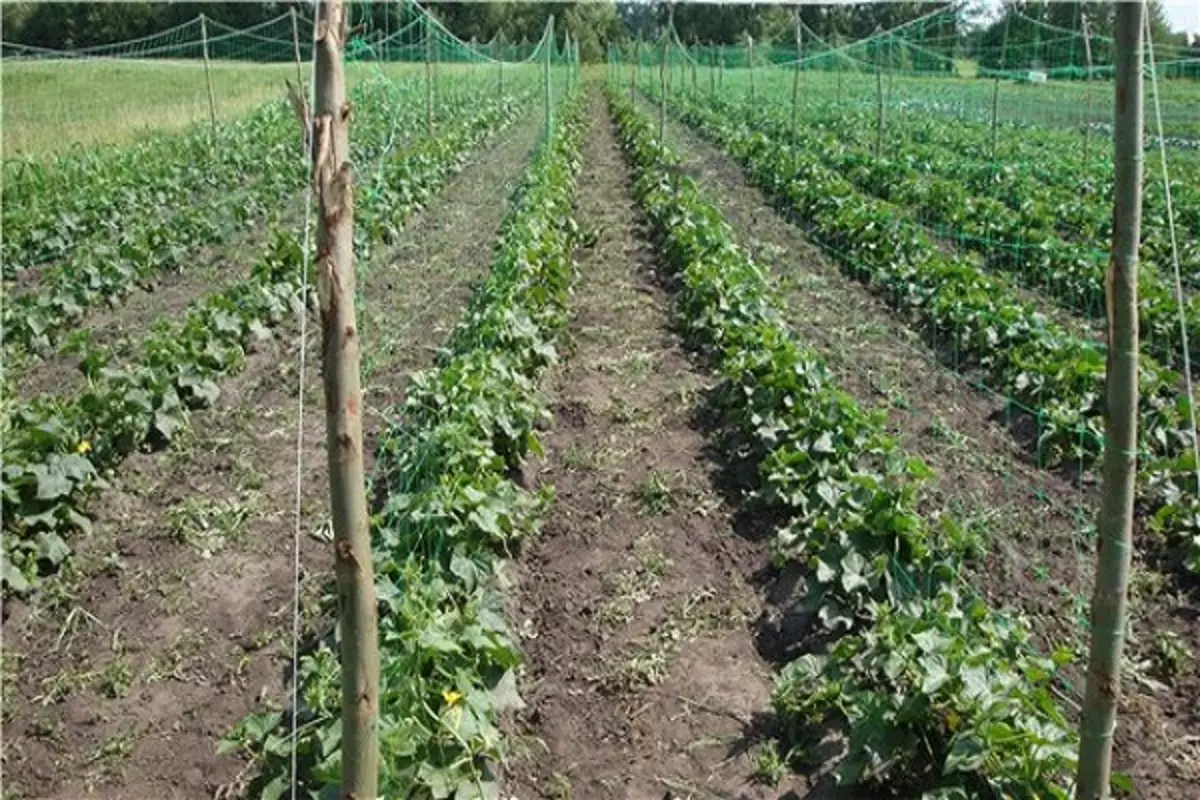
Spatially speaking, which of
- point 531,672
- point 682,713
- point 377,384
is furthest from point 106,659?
point 377,384

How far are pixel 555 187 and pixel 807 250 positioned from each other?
125 inches

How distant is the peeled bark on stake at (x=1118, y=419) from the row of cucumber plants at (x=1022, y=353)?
9.79 ft

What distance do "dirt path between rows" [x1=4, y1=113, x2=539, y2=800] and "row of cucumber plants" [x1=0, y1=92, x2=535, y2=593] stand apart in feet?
0.51

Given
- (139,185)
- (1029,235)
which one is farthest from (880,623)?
(139,185)

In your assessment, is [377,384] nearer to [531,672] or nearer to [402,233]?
[531,672]

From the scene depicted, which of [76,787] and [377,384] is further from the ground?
[377,384]

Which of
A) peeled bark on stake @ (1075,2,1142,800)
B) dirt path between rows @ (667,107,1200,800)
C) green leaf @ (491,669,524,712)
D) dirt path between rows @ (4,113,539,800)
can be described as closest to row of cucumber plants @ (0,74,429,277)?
dirt path between rows @ (4,113,539,800)

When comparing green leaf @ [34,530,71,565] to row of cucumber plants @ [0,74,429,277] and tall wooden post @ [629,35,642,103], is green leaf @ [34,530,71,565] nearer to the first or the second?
row of cucumber plants @ [0,74,429,277]

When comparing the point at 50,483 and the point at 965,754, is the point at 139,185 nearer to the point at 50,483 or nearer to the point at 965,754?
the point at 50,483

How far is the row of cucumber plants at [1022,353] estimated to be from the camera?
571 centimetres

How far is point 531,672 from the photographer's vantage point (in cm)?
462

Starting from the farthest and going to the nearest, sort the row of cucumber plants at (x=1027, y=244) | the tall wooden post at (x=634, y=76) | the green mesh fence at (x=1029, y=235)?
the tall wooden post at (x=634, y=76)
the row of cucumber plants at (x=1027, y=244)
the green mesh fence at (x=1029, y=235)

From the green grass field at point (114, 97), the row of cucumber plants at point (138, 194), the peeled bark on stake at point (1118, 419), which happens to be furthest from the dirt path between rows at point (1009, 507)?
the green grass field at point (114, 97)

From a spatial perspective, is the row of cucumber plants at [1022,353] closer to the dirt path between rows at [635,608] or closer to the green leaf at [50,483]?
the dirt path between rows at [635,608]
